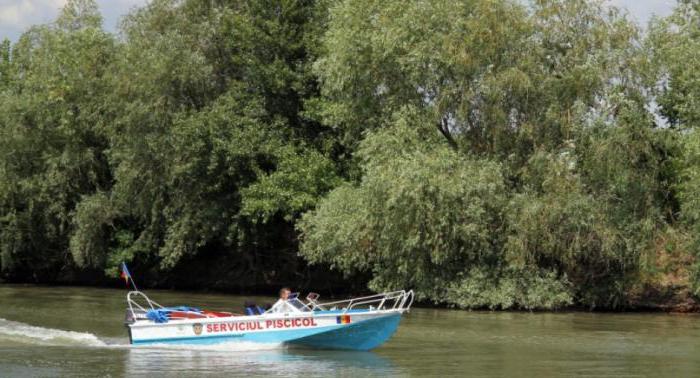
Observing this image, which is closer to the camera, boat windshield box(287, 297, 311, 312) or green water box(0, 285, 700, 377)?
green water box(0, 285, 700, 377)

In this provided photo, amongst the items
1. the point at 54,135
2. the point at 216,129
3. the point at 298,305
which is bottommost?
the point at 298,305

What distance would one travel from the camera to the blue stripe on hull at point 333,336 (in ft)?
87.3

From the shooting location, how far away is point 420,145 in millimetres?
37562

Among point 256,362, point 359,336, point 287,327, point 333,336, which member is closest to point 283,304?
point 287,327

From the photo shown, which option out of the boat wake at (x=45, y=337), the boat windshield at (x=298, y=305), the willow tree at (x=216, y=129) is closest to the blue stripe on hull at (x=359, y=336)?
the boat windshield at (x=298, y=305)

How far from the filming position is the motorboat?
2661 centimetres

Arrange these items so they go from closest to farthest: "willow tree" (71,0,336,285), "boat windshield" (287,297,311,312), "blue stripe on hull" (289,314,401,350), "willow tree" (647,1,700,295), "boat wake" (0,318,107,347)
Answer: "blue stripe on hull" (289,314,401,350), "boat windshield" (287,297,311,312), "boat wake" (0,318,107,347), "willow tree" (647,1,700,295), "willow tree" (71,0,336,285)

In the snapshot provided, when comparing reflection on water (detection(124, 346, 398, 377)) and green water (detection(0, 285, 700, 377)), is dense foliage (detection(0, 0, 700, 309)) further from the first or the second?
reflection on water (detection(124, 346, 398, 377))

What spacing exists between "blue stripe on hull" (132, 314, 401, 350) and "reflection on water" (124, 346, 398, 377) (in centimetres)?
31

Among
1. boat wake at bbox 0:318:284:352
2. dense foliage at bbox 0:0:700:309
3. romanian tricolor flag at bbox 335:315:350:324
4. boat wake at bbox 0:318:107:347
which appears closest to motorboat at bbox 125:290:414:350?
romanian tricolor flag at bbox 335:315:350:324

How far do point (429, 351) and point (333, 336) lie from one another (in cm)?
266

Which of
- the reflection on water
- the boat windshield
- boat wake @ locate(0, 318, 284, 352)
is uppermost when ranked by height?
the boat windshield

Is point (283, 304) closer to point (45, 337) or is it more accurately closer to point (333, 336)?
point (333, 336)

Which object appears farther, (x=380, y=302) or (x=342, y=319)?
(x=380, y=302)
